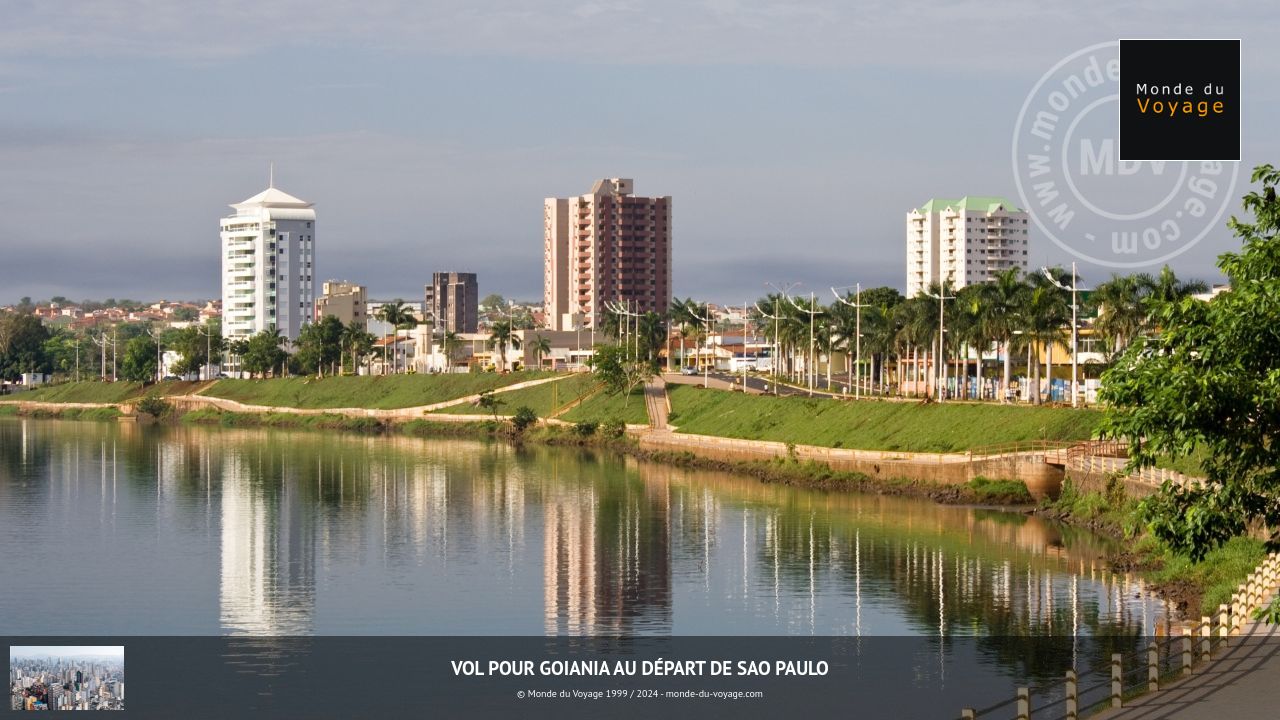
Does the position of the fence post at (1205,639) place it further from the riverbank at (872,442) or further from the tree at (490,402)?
the tree at (490,402)

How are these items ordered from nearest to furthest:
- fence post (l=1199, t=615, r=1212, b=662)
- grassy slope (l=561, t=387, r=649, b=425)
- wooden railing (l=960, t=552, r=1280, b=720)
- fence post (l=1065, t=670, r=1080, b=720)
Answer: fence post (l=1065, t=670, r=1080, b=720) → wooden railing (l=960, t=552, r=1280, b=720) → fence post (l=1199, t=615, r=1212, b=662) → grassy slope (l=561, t=387, r=649, b=425)

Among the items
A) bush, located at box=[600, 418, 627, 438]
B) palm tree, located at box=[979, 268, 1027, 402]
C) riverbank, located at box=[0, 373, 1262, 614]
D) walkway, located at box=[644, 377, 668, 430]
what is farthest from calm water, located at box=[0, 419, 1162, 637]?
walkway, located at box=[644, 377, 668, 430]

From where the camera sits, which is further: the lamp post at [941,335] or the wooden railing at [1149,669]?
the lamp post at [941,335]

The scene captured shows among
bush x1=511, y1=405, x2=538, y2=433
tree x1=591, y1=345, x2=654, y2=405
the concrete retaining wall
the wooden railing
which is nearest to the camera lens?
the wooden railing

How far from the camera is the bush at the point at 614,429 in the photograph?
14925 cm

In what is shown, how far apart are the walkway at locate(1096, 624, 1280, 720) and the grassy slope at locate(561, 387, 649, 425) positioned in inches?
4497

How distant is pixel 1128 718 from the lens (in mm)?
33875

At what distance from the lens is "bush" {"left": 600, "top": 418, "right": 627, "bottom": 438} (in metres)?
149

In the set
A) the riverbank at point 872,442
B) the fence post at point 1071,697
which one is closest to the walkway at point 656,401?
the riverbank at point 872,442

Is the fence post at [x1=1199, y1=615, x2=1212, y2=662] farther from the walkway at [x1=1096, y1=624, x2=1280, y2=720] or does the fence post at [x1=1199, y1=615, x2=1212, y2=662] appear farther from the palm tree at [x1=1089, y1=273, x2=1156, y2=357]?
the palm tree at [x1=1089, y1=273, x2=1156, y2=357]

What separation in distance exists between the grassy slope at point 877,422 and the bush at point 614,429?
15.0 ft

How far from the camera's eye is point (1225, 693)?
35219mm

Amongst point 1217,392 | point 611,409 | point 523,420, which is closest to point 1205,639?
point 1217,392

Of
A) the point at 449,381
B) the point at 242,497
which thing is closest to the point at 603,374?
the point at 449,381
